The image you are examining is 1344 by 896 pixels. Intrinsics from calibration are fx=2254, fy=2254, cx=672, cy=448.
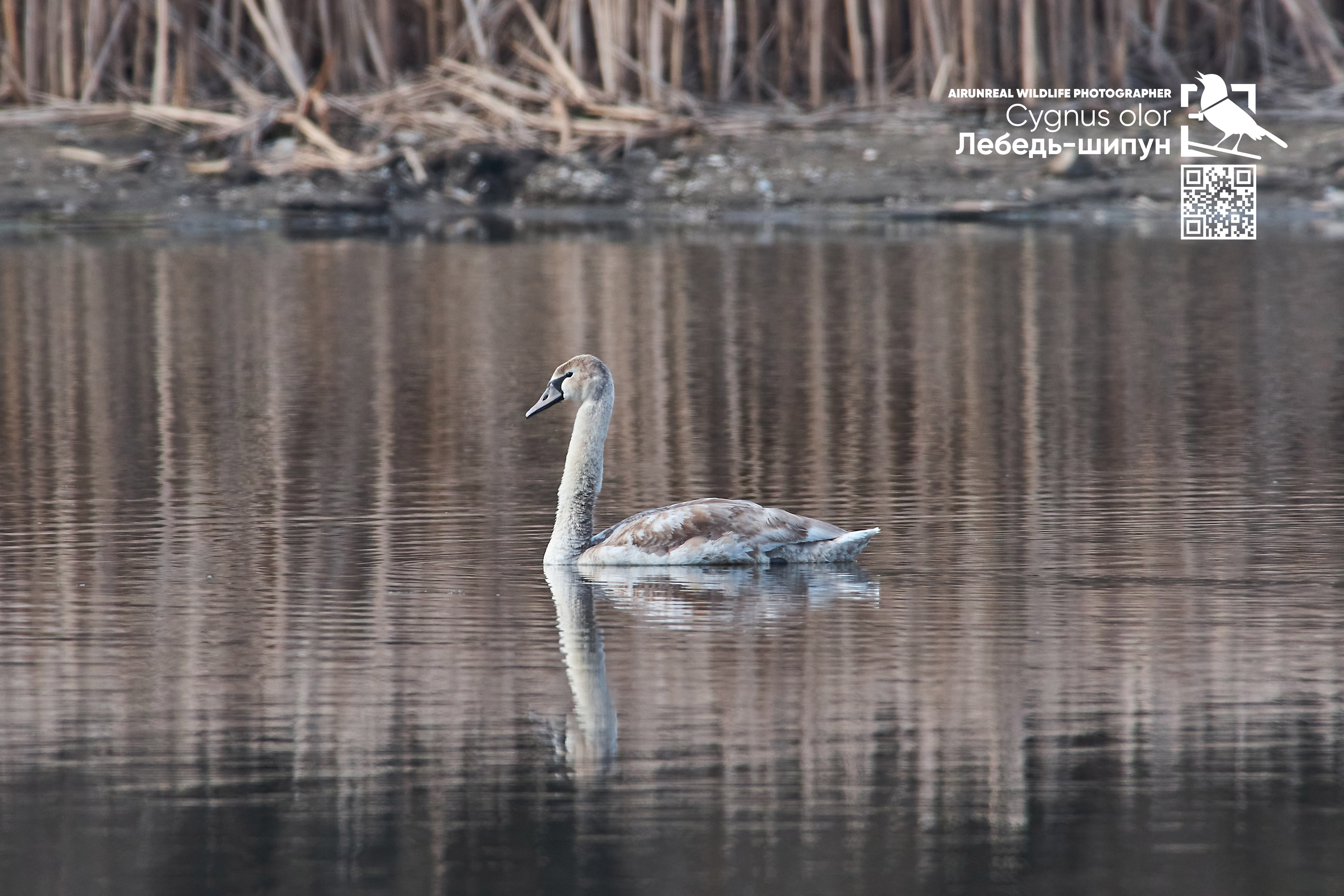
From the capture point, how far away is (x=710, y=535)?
909 centimetres

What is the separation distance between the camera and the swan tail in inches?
356

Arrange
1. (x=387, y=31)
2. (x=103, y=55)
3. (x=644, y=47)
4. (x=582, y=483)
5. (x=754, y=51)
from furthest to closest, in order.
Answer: (x=387, y=31), (x=754, y=51), (x=103, y=55), (x=644, y=47), (x=582, y=483)

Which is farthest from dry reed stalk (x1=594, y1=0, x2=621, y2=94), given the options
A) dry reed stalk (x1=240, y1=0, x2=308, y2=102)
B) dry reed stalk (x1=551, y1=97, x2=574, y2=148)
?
dry reed stalk (x1=240, y1=0, x2=308, y2=102)

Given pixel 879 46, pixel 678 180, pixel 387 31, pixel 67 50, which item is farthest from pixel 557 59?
pixel 67 50

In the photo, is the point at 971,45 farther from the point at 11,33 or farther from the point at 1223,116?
the point at 11,33

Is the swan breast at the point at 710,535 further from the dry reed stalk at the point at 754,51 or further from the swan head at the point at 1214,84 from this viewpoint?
the dry reed stalk at the point at 754,51

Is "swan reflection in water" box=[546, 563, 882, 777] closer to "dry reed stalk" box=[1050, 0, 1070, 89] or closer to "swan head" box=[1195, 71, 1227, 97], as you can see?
"dry reed stalk" box=[1050, 0, 1070, 89]

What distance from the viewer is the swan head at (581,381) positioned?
9.70 metres

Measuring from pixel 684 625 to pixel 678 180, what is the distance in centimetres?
2160

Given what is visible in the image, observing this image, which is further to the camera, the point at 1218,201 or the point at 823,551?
the point at 1218,201

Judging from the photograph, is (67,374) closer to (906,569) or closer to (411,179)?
(906,569)

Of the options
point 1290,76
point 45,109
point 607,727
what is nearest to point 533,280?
point 45,109

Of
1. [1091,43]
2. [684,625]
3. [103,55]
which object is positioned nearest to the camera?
[684,625]

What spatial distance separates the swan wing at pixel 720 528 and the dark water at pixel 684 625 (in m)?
0.14
